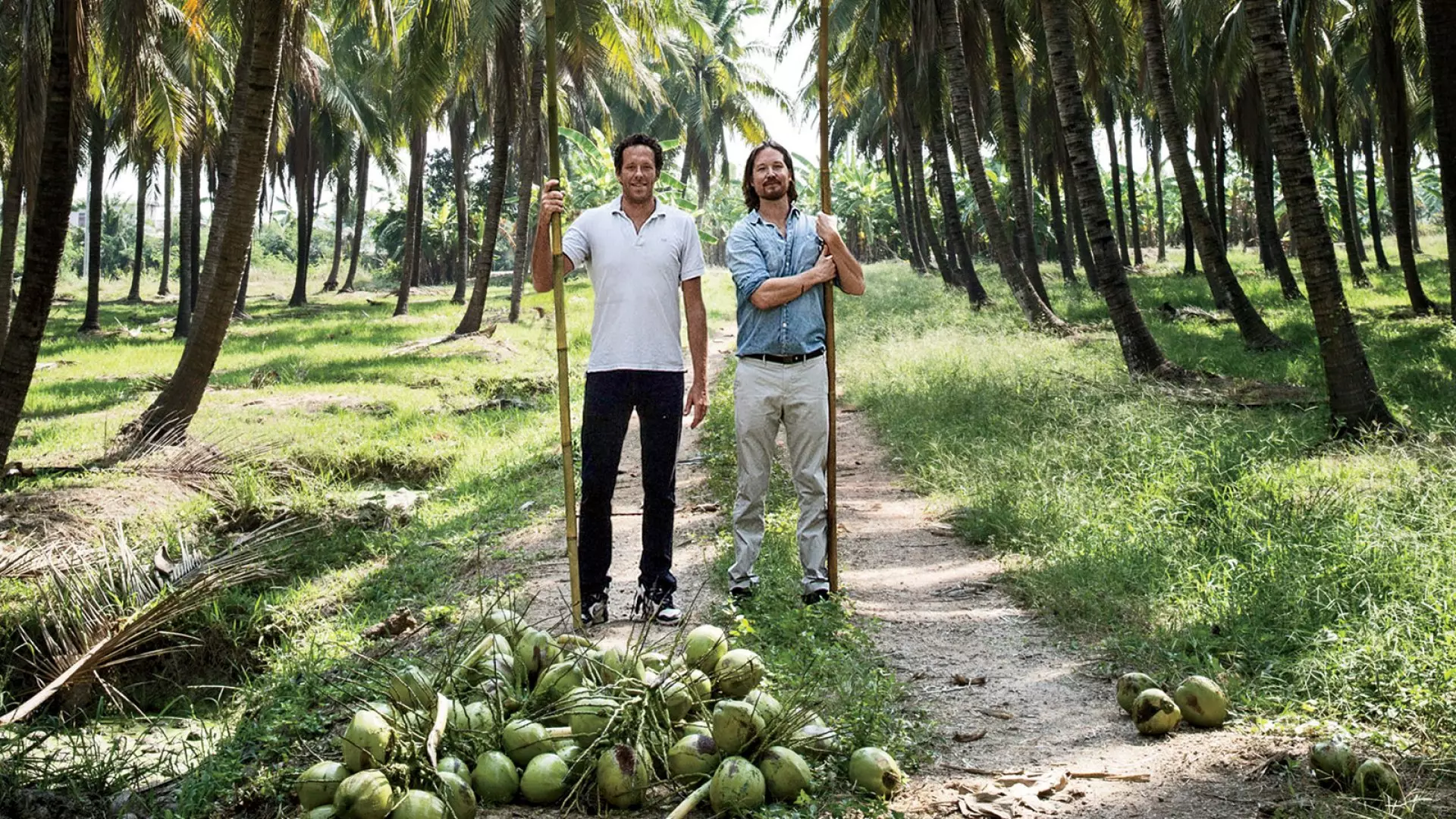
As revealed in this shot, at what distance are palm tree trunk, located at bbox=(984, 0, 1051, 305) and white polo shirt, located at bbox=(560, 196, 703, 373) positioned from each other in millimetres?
14219

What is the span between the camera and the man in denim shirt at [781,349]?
510 cm

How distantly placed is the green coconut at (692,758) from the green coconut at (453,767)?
582mm

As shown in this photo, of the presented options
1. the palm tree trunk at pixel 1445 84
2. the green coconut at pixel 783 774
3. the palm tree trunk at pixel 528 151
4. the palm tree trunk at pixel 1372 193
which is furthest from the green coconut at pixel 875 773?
the palm tree trunk at pixel 1372 193

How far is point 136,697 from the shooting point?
5.65 m

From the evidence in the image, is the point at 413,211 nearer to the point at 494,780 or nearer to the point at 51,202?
the point at 51,202

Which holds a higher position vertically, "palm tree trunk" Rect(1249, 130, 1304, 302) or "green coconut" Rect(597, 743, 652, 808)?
"palm tree trunk" Rect(1249, 130, 1304, 302)

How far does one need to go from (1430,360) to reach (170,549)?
41.6 ft

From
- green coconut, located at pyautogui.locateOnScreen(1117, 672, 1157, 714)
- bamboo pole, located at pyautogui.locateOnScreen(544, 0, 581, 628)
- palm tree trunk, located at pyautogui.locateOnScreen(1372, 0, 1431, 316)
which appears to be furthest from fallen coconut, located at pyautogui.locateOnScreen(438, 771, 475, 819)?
palm tree trunk, located at pyautogui.locateOnScreen(1372, 0, 1431, 316)

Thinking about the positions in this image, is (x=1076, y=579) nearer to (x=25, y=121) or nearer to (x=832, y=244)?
(x=832, y=244)

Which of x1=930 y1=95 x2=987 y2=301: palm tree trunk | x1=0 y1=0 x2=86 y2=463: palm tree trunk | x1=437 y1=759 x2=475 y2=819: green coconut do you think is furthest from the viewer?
x1=930 y1=95 x2=987 y2=301: palm tree trunk

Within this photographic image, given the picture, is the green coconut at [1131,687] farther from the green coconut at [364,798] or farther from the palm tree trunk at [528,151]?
the palm tree trunk at [528,151]

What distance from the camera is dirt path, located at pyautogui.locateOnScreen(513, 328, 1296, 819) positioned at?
3.46 metres

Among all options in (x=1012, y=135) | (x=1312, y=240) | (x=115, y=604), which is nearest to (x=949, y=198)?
(x=1012, y=135)

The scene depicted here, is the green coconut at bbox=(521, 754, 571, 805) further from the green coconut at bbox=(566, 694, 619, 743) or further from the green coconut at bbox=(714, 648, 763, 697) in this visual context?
the green coconut at bbox=(714, 648, 763, 697)
